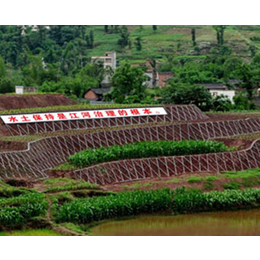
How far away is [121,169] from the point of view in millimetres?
36031

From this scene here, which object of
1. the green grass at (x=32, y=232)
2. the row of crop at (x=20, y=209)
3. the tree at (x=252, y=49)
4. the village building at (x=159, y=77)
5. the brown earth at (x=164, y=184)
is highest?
the row of crop at (x=20, y=209)

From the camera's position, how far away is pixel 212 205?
3175cm

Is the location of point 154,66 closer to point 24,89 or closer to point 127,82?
point 127,82

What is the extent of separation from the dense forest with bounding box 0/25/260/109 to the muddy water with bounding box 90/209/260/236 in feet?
109

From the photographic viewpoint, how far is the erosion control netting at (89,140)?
34.6 m

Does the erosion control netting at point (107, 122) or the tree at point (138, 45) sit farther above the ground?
the erosion control netting at point (107, 122)

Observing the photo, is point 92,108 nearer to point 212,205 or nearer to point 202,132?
point 202,132

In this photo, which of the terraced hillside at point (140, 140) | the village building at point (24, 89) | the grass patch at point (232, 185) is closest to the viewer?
the grass patch at point (232, 185)

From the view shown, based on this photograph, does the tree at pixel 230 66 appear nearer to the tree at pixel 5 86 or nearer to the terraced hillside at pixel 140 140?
the tree at pixel 5 86

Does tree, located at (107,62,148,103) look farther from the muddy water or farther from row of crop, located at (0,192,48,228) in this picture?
row of crop, located at (0,192,48,228)

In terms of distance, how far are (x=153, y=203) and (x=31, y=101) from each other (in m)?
21.2

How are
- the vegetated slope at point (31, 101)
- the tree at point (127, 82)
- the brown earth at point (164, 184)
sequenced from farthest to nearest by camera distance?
the tree at point (127, 82)
the vegetated slope at point (31, 101)
the brown earth at point (164, 184)

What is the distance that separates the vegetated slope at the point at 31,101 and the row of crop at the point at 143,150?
36.5ft

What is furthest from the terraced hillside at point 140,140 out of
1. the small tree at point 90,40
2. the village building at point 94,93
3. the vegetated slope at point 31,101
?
the small tree at point 90,40
